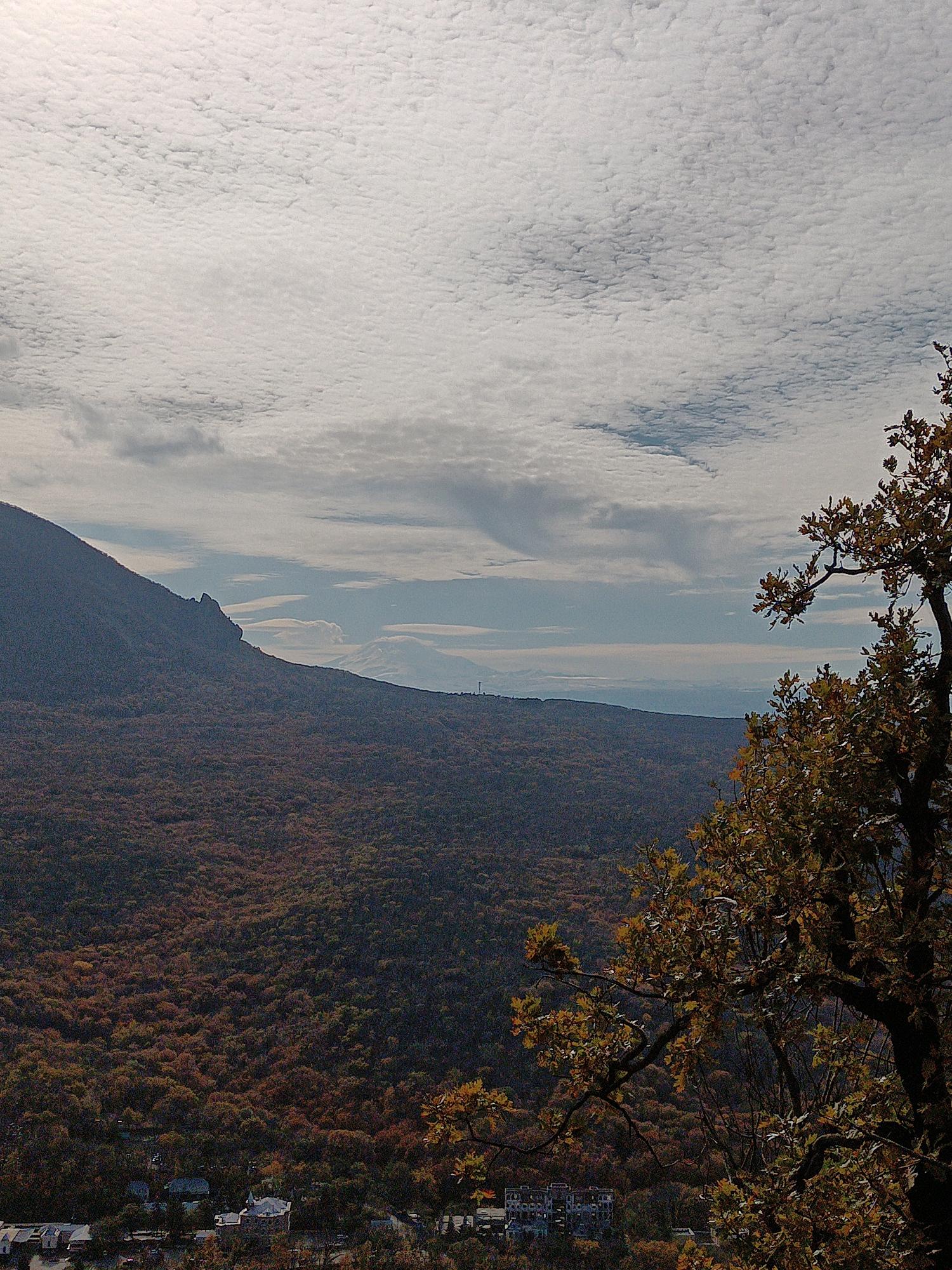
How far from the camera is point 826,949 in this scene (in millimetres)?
3271

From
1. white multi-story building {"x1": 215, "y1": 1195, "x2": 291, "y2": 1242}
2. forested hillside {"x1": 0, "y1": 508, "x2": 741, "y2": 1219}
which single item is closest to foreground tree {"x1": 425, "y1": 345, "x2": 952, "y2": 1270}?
forested hillside {"x1": 0, "y1": 508, "x2": 741, "y2": 1219}

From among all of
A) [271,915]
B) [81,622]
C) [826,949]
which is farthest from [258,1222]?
[81,622]

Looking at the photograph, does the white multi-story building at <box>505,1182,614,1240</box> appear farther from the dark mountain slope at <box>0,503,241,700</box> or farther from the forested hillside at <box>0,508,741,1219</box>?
the dark mountain slope at <box>0,503,241,700</box>

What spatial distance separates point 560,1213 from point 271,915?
24642 mm

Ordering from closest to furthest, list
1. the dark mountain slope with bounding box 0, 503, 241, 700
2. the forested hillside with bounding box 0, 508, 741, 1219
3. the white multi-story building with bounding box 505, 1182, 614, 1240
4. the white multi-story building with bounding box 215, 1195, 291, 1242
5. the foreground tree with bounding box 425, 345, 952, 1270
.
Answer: the foreground tree with bounding box 425, 345, 952, 1270 → the white multi-story building with bounding box 215, 1195, 291, 1242 → the white multi-story building with bounding box 505, 1182, 614, 1240 → the forested hillside with bounding box 0, 508, 741, 1219 → the dark mountain slope with bounding box 0, 503, 241, 700

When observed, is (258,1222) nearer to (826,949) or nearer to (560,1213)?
(560,1213)

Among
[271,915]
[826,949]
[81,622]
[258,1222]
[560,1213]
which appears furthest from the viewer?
[81,622]

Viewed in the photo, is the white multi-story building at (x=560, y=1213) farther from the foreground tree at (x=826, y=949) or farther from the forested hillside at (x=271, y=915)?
the foreground tree at (x=826, y=949)

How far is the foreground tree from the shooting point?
3.13 meters

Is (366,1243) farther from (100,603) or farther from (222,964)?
(100,603)

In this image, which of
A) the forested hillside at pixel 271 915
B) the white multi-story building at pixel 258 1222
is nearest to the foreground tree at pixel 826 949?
the forested hillside at pixel 271 915

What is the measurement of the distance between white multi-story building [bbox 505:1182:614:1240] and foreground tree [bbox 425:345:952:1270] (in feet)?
83.8

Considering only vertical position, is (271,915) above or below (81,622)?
below

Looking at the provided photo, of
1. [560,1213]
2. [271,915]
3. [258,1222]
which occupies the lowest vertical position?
[560,1213]
